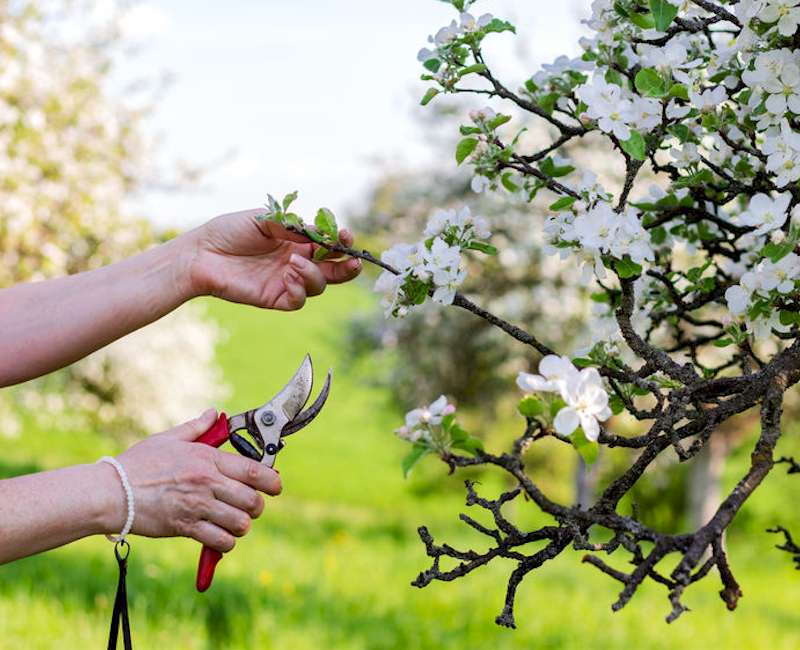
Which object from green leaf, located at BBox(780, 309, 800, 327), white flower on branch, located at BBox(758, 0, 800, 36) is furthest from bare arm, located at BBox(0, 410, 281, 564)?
white flower on branch, located at BBox(758, 0, 800, 36)

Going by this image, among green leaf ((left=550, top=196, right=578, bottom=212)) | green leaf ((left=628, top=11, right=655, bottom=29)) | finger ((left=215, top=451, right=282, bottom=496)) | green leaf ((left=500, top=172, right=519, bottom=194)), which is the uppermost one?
green leaf ((left=628, top=11, right=655, bottom=29))

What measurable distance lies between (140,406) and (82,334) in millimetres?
11738

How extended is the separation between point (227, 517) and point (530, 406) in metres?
0.79

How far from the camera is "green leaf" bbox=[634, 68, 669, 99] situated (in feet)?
5.09

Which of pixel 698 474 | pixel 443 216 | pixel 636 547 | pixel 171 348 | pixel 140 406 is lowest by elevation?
pixel 636 547

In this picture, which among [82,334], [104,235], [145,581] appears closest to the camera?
[82,334]

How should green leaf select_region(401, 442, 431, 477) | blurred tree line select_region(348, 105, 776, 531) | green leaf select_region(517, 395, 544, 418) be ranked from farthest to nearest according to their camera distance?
blurred tree line select_region(348, 105, 776, 531), green leaf select_region(401, 442, 431, 477), green leaf select_region(517, 395, 544, 418)

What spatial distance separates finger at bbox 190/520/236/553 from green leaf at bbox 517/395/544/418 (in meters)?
0.80

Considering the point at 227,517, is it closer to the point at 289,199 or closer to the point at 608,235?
the point at 289,199

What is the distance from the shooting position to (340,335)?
12.5 m

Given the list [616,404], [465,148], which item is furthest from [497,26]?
[616,404]

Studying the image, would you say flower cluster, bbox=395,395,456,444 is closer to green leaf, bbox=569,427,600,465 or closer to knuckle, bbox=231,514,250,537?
green leaf, bbox=569,427,600,465

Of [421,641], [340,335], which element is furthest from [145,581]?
[340,335]

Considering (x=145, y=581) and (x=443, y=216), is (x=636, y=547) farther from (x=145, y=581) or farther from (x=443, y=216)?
(x=145, y=581)
